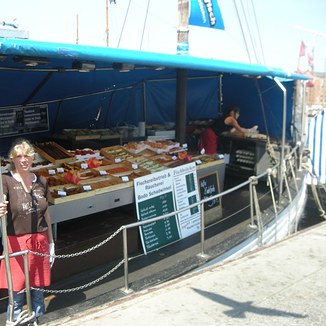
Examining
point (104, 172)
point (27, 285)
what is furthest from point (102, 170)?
point (27, 285)

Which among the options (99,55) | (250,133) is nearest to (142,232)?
(99,55)

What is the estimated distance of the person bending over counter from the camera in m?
7.85

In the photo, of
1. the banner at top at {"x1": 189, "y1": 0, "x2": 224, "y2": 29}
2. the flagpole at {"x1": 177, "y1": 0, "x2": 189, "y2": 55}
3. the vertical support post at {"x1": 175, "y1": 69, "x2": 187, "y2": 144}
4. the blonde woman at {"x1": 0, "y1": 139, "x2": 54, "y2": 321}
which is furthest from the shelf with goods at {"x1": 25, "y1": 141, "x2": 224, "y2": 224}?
the banner at top at {"x1": 189, "y1": 0, "x2": 224, "y2": 29}

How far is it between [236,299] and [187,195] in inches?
97.1

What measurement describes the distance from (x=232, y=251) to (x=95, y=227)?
1973 mm

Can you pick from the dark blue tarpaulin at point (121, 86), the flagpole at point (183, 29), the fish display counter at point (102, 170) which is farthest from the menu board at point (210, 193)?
the flagpole at point (183, 29)

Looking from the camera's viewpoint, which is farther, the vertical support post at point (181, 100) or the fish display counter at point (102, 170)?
the vertical support post at point (181, 100)

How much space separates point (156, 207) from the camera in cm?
559

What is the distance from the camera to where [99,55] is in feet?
13.8

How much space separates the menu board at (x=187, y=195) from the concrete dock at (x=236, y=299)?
4.13 ft

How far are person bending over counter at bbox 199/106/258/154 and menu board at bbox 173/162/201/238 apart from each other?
1.79m

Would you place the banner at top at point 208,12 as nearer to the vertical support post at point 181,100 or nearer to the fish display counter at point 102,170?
the vertical support post at point 181,100

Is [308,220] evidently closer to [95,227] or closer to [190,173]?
[190,173]

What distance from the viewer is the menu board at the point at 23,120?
6984 millimetres
